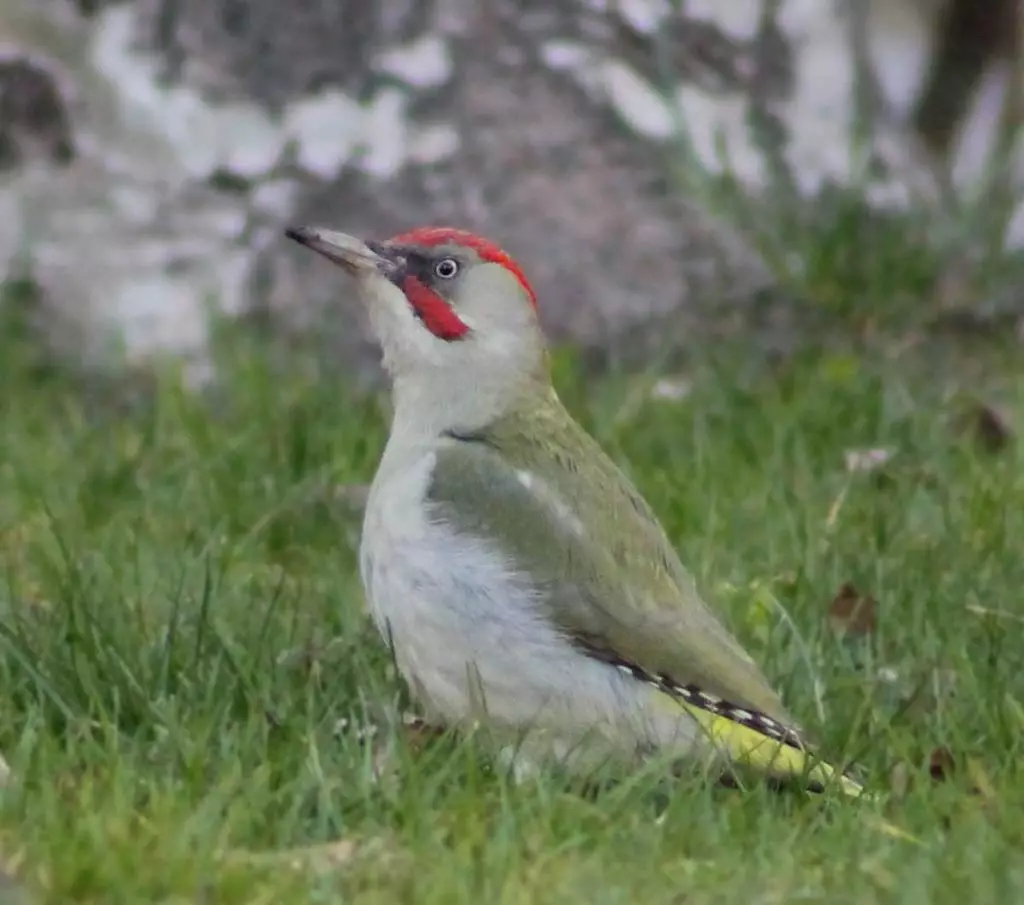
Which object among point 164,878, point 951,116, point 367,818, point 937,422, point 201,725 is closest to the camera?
point 164,878

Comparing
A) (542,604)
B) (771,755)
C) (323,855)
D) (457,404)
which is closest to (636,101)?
(457,404)

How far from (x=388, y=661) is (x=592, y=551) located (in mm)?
495

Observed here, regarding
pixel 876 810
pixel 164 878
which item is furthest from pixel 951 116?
pixel 164 878

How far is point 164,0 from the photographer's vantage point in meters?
6.46

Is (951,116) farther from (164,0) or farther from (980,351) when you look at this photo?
(164,0)

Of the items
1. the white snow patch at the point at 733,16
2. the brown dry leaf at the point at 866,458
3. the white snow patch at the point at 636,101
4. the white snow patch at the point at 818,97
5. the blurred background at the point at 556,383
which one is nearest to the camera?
the blurred background at the point at 556,383

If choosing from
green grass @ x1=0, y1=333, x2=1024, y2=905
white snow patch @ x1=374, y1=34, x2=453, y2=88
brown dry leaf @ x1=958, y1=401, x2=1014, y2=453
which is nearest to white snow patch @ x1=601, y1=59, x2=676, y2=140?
white snow patch @ x1=374, y1=34, x2=453, y2=88

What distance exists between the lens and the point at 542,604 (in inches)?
139

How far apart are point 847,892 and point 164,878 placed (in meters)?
0.88

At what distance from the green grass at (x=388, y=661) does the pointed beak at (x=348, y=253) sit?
2.02ft

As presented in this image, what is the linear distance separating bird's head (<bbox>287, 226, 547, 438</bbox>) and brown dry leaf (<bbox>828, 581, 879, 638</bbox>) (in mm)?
740

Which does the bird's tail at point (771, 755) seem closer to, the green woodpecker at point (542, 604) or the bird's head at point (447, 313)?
the green woodpecker at point (542, 604)

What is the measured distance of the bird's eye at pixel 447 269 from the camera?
13.0ft

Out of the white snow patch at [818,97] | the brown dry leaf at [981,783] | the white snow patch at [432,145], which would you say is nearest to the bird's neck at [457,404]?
the brown dry leaf at [981,783]
